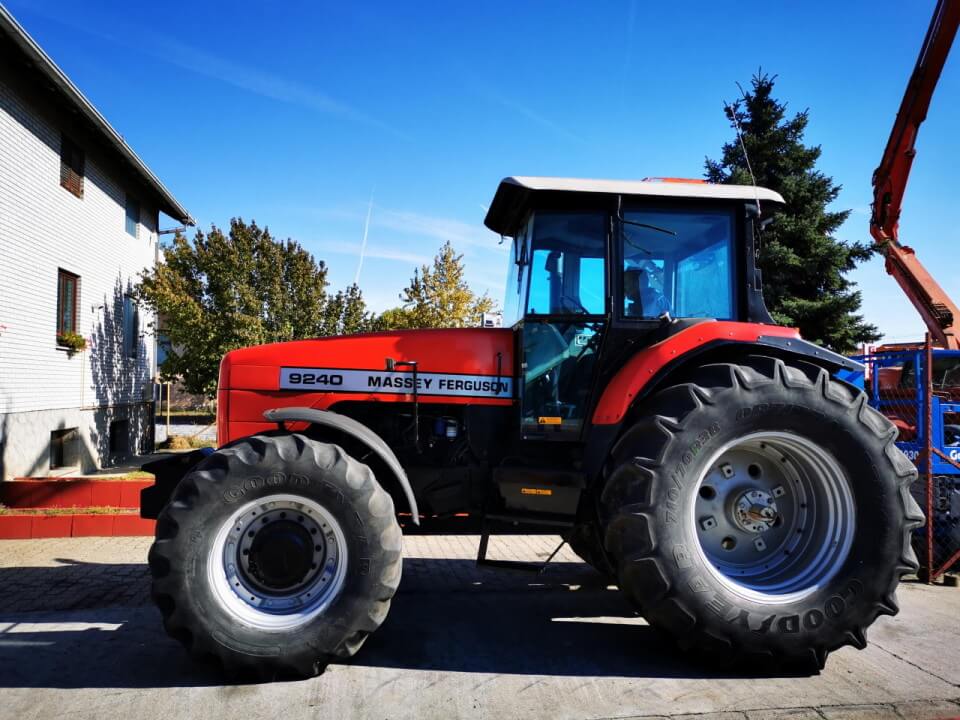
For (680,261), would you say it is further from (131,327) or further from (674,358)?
(131,327)

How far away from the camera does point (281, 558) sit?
3424 mm

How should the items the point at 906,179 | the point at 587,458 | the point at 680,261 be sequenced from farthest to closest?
the point at 906,179 → the point at 680,261 → the point at 587,458

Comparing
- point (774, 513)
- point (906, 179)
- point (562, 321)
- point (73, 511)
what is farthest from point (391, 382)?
point (906, 179)

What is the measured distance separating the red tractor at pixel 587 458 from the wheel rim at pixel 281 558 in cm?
1

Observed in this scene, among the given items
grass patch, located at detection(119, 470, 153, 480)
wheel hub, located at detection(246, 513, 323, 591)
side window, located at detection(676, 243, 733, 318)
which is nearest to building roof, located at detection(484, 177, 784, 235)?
side window, located at detection(676, 243, 733, 318)

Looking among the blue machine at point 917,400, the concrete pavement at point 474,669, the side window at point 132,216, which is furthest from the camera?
the side window at point 132,216

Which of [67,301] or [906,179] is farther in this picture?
[67,301]

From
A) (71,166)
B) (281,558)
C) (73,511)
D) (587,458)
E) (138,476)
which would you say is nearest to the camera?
(281,558)

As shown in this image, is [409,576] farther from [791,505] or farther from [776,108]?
[776,108]

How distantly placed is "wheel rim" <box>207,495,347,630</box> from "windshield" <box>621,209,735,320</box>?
7.50ft

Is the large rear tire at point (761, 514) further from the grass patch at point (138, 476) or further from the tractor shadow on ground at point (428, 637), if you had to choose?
the grass patch at point (138, 476)

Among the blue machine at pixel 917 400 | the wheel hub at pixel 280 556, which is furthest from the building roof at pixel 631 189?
the wheel hub at pixel 280 556

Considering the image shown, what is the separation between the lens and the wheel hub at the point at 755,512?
371cm

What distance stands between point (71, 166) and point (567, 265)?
11.4 m
